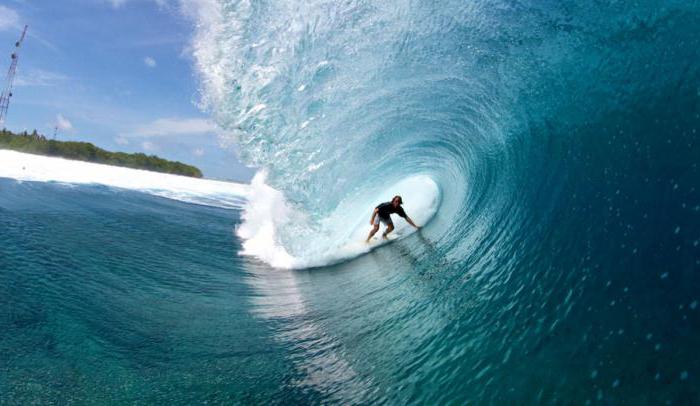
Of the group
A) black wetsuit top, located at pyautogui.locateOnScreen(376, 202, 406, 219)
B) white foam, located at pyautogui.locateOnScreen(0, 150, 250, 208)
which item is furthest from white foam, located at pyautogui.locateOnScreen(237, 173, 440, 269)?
white foam, located at pyautogui.locateOnScreen(0, 150, 250, 208)

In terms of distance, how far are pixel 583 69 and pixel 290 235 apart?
775cm

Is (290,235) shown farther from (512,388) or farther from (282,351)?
(512,388)

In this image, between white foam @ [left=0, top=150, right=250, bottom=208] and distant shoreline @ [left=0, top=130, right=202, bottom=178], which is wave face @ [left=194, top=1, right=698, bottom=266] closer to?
white foam @ [left=0, top=150, right=250, bottom=208]

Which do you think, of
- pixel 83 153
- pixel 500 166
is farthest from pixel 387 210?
pixel 83 153

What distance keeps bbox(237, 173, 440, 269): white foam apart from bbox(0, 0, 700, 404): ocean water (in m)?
0.13

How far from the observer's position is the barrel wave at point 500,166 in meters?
3.26

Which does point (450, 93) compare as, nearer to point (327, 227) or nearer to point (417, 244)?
point (417, 244)

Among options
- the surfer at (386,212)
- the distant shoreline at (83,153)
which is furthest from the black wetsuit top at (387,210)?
the distant shoreline at (83,153)

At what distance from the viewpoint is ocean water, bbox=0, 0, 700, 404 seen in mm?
3320

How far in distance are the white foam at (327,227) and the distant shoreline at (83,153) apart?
63107 mm

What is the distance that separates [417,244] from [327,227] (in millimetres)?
2663

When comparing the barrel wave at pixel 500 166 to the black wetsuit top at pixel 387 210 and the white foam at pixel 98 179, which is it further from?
the white foam at pixel 98 179

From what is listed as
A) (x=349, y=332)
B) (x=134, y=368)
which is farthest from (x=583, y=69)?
(x=134, y=368)

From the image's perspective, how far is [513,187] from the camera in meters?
7.90
